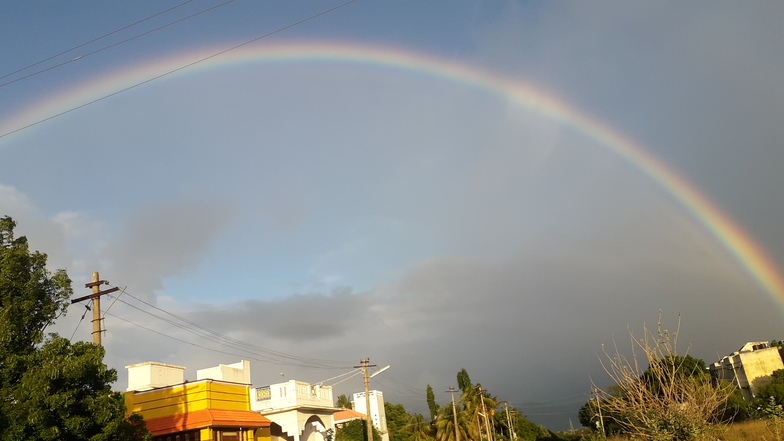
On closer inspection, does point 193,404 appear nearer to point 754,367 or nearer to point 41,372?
point 41,372

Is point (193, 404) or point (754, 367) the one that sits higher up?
point (193, 404)

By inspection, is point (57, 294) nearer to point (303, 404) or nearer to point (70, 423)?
point (70, 423)

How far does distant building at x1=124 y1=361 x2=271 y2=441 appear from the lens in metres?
26.7

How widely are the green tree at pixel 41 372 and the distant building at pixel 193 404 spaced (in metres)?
6.83

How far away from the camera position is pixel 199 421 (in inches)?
1051

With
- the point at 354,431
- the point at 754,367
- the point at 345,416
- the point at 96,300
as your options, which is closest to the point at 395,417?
the point at 345,416

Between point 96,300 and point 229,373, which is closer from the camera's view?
point 96,300

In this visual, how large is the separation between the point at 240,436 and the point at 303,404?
730cm

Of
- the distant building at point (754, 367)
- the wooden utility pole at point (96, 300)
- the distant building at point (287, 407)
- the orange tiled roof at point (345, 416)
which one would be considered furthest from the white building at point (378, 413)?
the distant building at point (754, 367)

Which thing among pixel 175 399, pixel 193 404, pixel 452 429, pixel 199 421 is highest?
pixel 175 399

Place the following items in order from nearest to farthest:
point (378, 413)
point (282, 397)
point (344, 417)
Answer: point (282, 397), point (344, 417), point (378, 413)

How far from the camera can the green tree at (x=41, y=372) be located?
16828 millimetres

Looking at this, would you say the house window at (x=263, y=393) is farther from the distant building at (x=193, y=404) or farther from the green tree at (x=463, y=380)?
the green tree at (x=463, y=380)

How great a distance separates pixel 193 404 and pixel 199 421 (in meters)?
2.09
